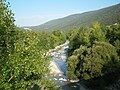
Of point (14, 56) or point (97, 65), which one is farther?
point (97, 65)

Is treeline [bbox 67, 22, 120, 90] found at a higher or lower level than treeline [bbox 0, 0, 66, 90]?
lower

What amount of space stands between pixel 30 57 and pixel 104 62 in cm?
4612

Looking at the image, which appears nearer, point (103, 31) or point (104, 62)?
point (104, 62)

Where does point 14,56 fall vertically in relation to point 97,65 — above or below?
above

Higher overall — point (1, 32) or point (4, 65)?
point (1, 32)

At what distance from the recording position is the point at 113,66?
53938 mm

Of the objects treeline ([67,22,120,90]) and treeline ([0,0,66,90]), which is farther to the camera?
treeline ([67,22,120,90])

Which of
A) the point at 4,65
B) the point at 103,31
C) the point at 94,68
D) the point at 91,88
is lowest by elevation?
the point at 91,88

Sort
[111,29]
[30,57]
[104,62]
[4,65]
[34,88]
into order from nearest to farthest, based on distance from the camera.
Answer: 1. [4,65]
2. [30,57]
3. [34,88]
4. [104,62]
5. [111,29]


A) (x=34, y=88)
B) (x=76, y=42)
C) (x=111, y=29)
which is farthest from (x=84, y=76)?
(x=34, y=88)

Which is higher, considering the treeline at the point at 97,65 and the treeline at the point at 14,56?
the treeline at the point at 14,56

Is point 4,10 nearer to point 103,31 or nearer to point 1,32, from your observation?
point 1,32

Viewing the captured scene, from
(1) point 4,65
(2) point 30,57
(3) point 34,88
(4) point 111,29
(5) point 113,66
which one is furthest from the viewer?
(4) point 111,29

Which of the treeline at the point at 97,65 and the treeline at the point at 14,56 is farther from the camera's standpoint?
the treeline at the point at 97,65
